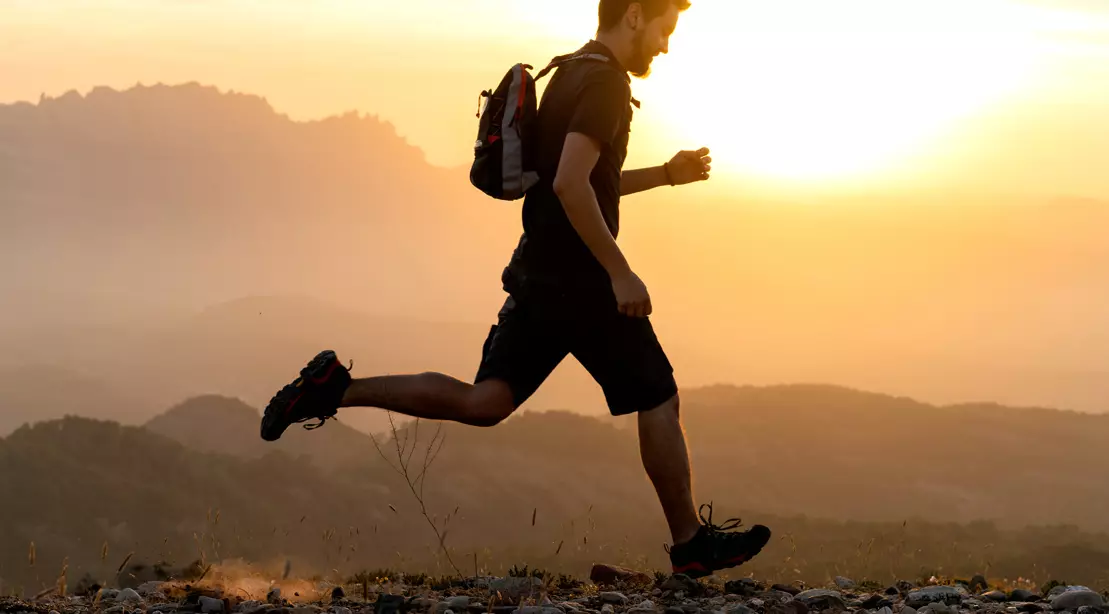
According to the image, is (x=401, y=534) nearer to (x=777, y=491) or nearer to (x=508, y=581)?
(x=777, y=491)

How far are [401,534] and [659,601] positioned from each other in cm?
5401

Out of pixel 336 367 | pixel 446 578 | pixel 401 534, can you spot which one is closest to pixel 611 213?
pixel 336 367

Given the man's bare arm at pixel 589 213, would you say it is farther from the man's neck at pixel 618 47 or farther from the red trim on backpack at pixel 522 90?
the man's neck at pixel 618 47

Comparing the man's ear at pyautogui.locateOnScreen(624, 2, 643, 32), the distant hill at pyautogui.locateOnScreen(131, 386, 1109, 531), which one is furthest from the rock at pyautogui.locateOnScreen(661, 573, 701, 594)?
the distant hill at pyautogui.locateOnScreen(131, 386, 1109, 531)

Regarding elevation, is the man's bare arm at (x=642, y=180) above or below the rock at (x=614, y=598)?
above

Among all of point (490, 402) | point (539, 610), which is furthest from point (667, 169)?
point (539, 610)

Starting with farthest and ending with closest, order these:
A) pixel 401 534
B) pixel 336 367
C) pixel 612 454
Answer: pixel 612 454
pixel 401 534
pixel 336 367

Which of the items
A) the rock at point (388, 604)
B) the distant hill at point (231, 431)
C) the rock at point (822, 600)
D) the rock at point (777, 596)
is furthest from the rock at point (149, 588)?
the distant hill at point (231, 431)

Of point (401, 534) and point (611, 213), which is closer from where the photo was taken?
point (611, 213)

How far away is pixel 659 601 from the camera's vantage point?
20.1 ft

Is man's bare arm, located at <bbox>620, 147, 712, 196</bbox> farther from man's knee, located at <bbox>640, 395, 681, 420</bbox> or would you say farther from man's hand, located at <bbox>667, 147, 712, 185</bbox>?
man's knee, located at <bbox>640, 395, 681, 420</bbox>

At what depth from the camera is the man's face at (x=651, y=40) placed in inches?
242

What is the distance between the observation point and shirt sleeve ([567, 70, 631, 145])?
19.1ft

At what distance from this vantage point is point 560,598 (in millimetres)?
6262
